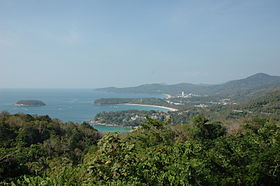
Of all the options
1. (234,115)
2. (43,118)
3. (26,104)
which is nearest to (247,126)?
(43,118)

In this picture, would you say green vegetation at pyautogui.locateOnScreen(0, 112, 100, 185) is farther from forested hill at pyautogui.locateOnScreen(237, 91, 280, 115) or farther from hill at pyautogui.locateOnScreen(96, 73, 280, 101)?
hill at pyautogui.locateOnScreen(96, 73, 280, 101)

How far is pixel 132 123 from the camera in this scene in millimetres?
46844

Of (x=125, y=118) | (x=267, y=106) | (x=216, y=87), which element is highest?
(x=216, y=87)

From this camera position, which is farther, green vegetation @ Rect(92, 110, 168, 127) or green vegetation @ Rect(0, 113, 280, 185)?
green vegetation @ Rect(92, 110, 168, 127)

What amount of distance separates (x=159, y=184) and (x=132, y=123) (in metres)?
43.5

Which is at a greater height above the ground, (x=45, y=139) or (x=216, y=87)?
(x=216, y=87)

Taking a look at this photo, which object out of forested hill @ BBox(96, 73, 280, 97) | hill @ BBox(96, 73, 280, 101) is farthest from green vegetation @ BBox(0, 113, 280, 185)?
forested hill @ BBox(96, 73, 280, 97)

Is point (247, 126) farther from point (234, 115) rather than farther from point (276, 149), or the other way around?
point (234, 115)

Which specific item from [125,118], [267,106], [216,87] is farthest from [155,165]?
[216,87]

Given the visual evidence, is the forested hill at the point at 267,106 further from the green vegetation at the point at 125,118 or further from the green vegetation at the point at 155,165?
the green vegetation at the point at 155,165

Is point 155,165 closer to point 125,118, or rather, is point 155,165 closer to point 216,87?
point 125,118

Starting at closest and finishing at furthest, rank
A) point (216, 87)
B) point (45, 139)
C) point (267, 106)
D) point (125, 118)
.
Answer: point (45, 139)
point (267, 106)
point (125, 118)
point (216, 87)

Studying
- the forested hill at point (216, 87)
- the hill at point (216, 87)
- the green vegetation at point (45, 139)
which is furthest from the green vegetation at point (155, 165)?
the forested hill at point (216, 87)

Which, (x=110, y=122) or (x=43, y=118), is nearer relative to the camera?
(x=43, y=118)
